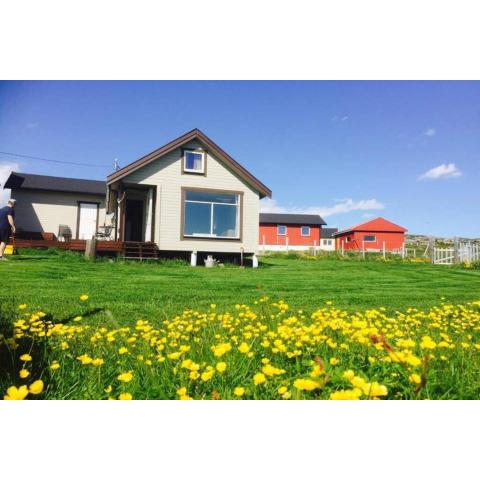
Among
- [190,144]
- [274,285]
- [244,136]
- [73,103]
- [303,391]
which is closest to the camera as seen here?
[303,391]

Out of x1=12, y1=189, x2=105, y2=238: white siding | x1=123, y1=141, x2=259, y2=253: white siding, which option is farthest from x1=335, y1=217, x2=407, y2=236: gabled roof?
x1=12, y1=189, x2=105, y2=238: white siding

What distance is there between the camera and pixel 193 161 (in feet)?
29.3

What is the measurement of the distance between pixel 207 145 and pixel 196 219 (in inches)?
78.0

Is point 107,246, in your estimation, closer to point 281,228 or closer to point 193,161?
point 193,161

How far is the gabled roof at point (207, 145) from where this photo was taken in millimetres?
8305

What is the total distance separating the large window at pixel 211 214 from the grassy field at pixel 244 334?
4.98 m

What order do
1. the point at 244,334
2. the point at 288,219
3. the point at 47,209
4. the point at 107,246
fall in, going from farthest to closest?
the point at 288,219 → the point at 47,209 → the point at 107,246 → the point at 244,334

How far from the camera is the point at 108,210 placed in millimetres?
9578

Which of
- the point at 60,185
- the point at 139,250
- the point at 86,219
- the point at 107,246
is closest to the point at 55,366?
the point at 107,246

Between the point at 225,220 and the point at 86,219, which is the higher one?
the point at 86,219
